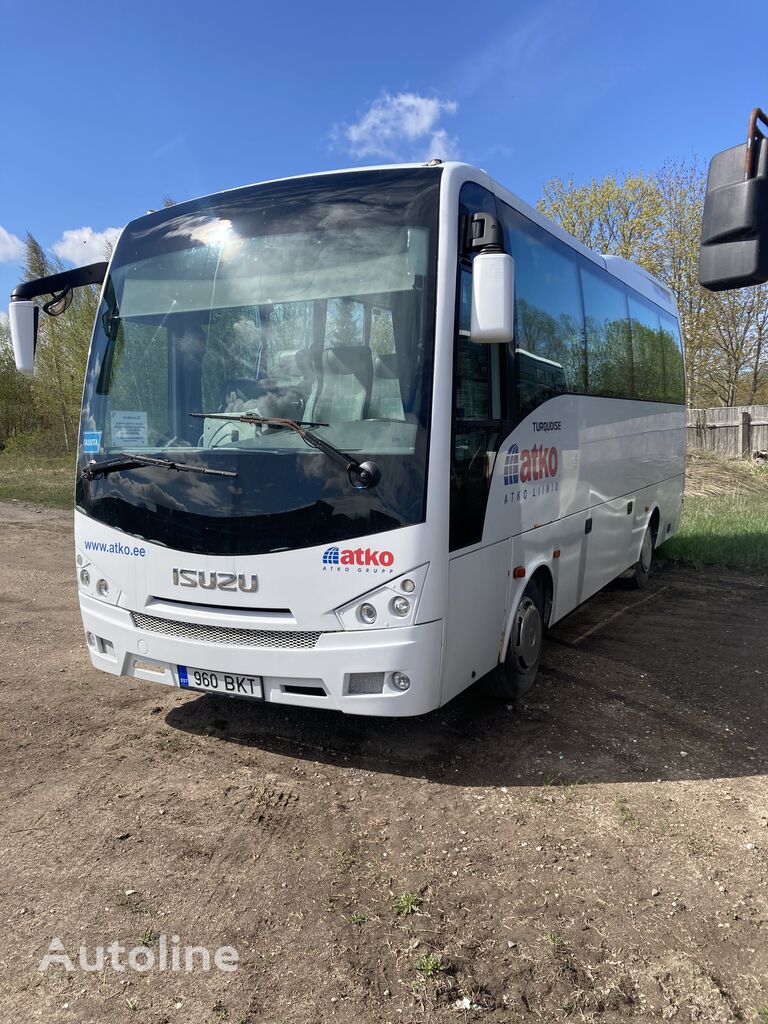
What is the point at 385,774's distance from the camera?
4.45 metres

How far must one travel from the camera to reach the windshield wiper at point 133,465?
14.1 ft

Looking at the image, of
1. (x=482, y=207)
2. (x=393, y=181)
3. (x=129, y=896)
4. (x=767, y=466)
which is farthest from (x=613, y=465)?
(x=767, y=466)

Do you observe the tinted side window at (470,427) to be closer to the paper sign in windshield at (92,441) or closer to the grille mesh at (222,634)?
the grille mesh at (222,634)

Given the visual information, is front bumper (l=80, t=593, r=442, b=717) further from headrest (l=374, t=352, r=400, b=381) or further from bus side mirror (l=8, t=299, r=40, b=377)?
bus side mirror (l=8, t=299, r=40, b=377)

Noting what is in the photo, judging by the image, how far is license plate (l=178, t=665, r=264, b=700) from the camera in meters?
4.32

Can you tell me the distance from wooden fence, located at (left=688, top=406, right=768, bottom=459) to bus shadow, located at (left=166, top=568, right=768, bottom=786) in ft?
65.0

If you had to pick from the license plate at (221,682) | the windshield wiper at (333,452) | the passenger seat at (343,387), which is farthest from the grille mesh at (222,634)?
the passenger seat at (343,387)

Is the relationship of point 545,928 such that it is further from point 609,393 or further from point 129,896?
point 609,393

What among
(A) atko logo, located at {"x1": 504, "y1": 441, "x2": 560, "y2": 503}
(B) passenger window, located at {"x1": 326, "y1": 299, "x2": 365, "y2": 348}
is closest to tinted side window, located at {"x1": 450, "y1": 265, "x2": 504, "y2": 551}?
(A) atko logo, located at {"x1": 504, "y1": 441, "x2": 560, "y2": 503}

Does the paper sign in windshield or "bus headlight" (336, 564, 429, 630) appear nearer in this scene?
"bus headlight" (336, 564, 429, 630)

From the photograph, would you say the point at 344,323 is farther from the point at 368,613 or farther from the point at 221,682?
the point at 221,682

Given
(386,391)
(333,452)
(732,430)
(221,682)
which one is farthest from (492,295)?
(732,430)

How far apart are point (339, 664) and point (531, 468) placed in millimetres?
2138

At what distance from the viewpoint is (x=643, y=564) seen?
31.5 ft
